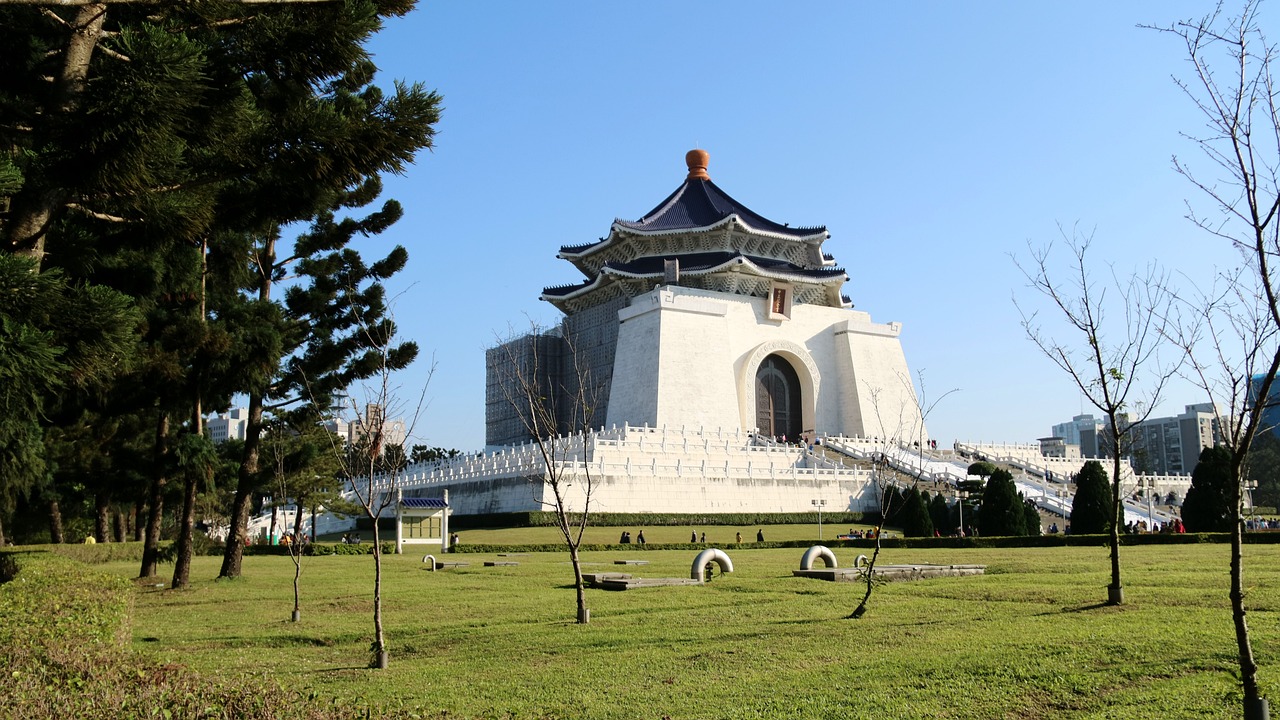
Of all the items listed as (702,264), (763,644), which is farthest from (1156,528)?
(763,644)

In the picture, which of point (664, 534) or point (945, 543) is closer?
point (945, 543)

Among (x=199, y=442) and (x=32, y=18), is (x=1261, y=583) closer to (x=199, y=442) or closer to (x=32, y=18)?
(x=32, y=18)

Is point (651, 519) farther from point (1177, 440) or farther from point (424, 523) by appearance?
point (1177, 440)

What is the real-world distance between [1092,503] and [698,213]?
88.1 ft

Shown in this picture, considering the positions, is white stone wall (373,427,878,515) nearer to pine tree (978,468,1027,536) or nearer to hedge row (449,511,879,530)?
hedge row (449,511,879,530)

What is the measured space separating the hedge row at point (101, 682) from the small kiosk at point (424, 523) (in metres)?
16.8

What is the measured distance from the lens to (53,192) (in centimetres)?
652

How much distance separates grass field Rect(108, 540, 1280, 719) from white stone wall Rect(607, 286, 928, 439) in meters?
26.1

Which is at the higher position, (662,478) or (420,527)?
(662,478)

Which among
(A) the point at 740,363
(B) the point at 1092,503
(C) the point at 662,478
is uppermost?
(A) the point at 740,363

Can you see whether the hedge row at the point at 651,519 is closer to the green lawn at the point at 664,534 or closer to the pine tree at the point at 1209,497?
the green lawn at the point at 664,534

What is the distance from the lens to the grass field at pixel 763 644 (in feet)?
20.3

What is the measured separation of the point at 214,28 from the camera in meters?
7.23

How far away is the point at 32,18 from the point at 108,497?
18.3 meters
